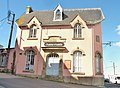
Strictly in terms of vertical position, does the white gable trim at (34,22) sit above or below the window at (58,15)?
below

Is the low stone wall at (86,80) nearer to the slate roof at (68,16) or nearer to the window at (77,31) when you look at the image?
the window at (77,31)

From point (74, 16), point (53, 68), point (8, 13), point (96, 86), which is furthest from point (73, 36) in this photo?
point (8, 13)

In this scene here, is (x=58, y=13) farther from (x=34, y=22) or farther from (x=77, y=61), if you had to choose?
(x=77, y=61)

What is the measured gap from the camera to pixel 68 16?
24.5m

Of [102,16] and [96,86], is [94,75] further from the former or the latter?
[102,16]

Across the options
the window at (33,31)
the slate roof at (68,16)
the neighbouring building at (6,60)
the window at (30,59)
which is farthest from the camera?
the neighbouring building at (6,60)

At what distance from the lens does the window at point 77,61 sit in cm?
2151

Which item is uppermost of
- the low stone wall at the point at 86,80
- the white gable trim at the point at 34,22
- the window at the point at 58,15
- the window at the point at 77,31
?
the window at the point at 58,15

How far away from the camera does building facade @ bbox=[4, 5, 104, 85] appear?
21352 mm

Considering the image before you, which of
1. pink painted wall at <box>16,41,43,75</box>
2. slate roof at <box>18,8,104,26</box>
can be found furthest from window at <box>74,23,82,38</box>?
pink painted wall at <box>16,41,43,75</box>

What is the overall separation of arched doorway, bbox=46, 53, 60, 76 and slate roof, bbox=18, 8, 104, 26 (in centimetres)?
440

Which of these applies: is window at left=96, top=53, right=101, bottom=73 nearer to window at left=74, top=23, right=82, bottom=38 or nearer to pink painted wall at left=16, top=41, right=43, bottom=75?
window at left=74, top=23, right=82, bottom=38

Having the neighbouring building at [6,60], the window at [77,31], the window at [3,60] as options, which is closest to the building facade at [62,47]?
the window at [77,31]

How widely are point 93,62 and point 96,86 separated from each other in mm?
2770
